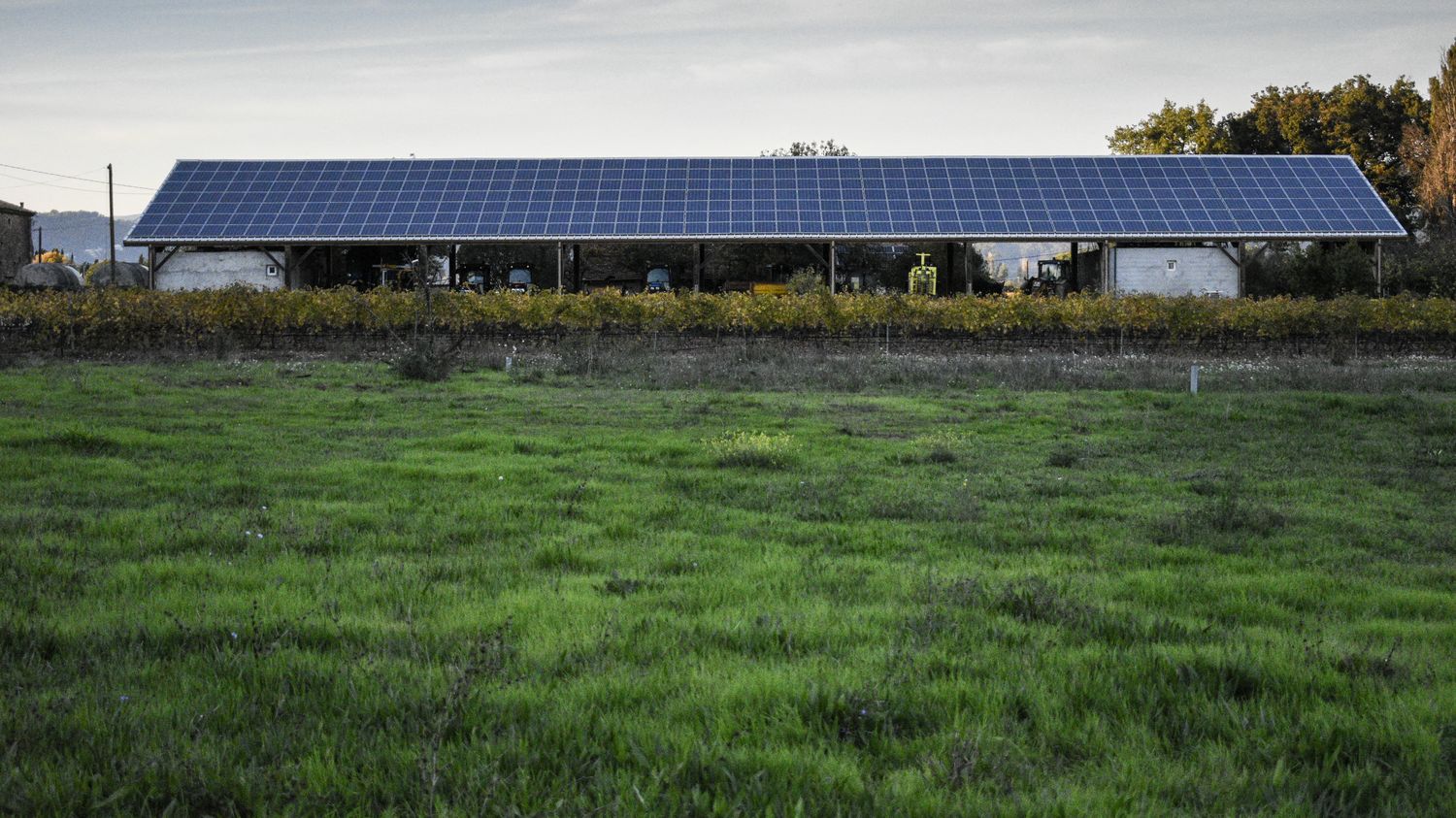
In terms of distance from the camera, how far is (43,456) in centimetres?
888

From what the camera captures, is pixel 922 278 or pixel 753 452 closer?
pixel 753 452

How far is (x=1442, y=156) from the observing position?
47.3m

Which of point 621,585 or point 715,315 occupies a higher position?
point 715,315

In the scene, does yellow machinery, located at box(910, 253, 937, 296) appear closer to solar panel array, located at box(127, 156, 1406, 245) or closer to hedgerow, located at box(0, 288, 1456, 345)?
solar panel array, located at box(127, 156, 1406, 245)

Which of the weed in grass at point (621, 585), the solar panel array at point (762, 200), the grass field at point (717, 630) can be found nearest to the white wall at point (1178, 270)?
the solar panel array at point (762, 200)

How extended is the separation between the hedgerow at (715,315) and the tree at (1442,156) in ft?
85.5

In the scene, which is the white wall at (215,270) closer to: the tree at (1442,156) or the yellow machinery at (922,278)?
the yellow machinery at (922,278)

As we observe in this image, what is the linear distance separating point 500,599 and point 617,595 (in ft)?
1.69

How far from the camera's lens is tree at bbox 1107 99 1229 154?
55.5 metres

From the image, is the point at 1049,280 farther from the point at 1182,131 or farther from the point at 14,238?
the point at 14,238

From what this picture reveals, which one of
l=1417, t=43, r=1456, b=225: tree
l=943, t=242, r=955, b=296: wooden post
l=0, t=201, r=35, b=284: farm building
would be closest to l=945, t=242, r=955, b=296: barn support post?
l=943, t=242, r=955, b=296: wooden post

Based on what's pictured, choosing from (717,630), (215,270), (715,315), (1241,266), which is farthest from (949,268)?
(717,630)

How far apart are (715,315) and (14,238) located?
187 feet

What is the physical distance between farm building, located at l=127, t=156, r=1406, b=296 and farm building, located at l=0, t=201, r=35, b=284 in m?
32.0
